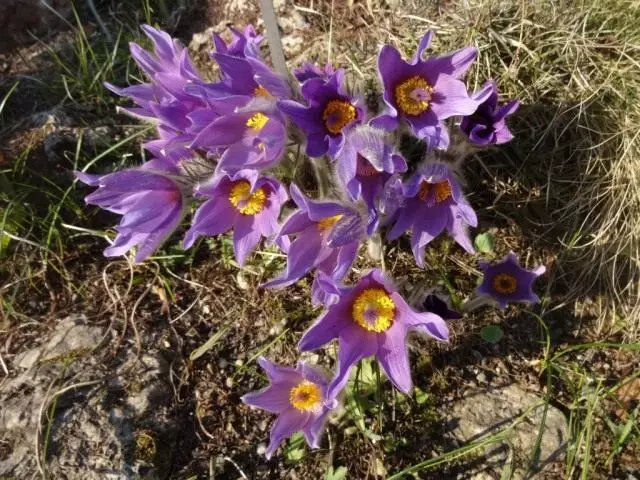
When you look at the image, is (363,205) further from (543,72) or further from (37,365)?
(37,365)

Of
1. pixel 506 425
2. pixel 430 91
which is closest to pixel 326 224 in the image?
pixel 430 91

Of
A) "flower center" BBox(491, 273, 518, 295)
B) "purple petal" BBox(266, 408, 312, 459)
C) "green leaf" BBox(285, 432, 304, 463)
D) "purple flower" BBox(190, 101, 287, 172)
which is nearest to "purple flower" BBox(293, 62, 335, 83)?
"purple flower" BBox(190, 101, 287, 172)

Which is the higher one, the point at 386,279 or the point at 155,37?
the point at 155,37

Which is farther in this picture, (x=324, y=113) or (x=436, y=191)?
(x=436, y=191)

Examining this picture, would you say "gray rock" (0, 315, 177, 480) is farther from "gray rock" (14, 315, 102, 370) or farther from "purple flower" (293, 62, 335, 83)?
"purple flower" (293, 62, 335, 83)

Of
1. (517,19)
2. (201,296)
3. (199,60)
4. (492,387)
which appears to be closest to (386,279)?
(492,387)

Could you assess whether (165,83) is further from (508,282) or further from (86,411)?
(508,282)

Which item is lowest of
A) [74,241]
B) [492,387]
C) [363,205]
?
[492,387]
